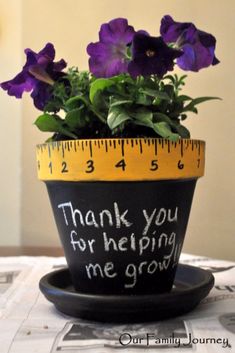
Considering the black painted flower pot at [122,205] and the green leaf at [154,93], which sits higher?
the green leaf at [154,93]

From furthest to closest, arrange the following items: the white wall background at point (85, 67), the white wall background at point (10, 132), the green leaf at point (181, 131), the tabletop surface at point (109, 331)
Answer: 1. the white wall background at point (10, 132)
2. the white wall background at point (85, 67)
3. the green leaf at point (181, 131)
4. the tabletop surface at point (109, 331)

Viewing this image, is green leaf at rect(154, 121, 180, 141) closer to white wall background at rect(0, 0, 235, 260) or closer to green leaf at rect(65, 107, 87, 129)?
green leaf at rect(65, 107, 87, 129)

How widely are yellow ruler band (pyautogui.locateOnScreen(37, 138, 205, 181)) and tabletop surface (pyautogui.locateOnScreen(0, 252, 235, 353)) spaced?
142 mm

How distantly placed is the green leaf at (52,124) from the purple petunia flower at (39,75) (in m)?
0.04

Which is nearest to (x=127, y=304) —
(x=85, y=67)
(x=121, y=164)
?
(x=121, y=164)

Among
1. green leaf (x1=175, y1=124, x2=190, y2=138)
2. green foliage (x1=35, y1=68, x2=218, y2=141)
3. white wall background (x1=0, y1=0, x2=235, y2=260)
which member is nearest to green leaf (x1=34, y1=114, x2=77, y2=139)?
green foliage (x1=35, y1=68, x2=218, y2=141)

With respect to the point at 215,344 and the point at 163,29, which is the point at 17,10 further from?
the point at 215,344

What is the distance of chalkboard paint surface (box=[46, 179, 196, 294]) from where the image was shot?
44 centimetres

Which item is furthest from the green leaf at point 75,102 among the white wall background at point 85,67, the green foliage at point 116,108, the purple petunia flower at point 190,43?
the white wall background at point 85,67

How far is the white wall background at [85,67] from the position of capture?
42.7 inches

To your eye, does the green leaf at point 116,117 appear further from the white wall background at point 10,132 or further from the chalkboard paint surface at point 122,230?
the white wall background at point 10,132

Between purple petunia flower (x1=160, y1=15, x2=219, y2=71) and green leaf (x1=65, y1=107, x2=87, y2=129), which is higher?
purple petunia flower (x1=160, y1=15, x2=219, y2=71)

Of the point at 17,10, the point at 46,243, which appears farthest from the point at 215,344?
the point at 17,10

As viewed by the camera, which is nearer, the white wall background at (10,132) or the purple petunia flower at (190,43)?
the purple petunia flower at (190,43)
